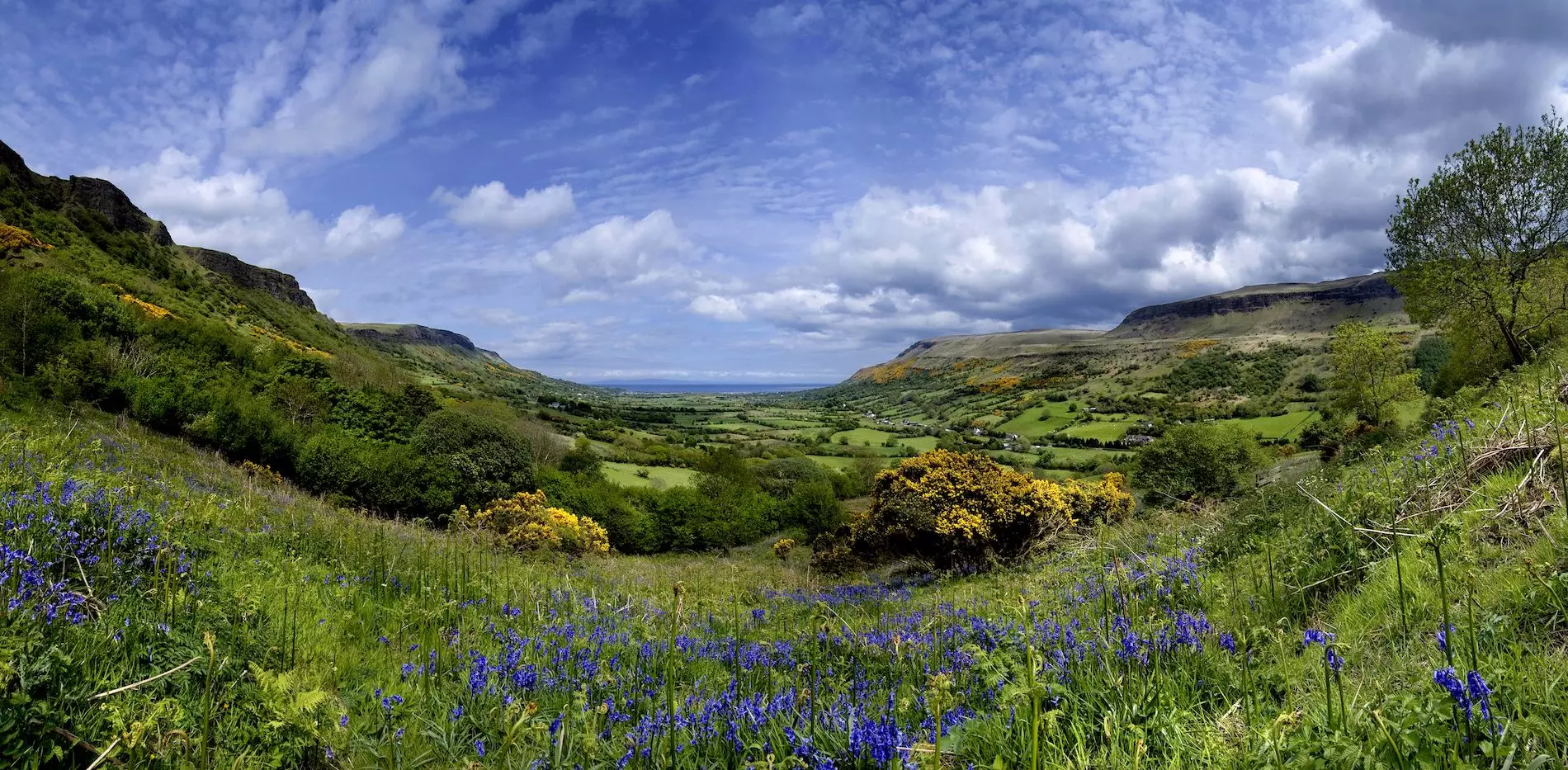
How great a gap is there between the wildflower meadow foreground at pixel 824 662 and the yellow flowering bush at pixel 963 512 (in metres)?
9.03

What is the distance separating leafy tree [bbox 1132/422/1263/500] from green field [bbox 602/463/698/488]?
1168 inches

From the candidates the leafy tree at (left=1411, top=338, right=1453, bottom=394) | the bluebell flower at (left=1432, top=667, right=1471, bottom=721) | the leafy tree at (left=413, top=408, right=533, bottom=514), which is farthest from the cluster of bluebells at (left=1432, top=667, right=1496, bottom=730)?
the leafy tree at (left=1411, top=338, right=1453, bottom=394)

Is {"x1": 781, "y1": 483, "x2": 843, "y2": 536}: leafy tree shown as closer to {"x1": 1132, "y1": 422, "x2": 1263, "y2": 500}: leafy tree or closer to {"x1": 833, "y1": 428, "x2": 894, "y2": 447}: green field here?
{"x1": 1132, "y1": 422, "x2": 1263, "y2": 500}: leafy tree

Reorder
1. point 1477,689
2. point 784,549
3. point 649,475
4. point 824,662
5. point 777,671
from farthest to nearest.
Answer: point 649,475
point 784,549
point 824,662
point 777,671
point 1477,689

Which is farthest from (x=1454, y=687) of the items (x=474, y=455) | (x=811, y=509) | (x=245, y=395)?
(x=811, y=509)

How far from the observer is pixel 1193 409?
8181cm

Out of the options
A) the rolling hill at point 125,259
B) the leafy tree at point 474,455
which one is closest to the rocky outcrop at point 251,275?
the rolling hill at point 125,259

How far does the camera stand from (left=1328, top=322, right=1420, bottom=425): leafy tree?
29609 mm

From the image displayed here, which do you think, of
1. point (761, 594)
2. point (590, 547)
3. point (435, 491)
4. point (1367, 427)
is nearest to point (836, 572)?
point (761, 594)

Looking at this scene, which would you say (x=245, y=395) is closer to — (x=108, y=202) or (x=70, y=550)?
(x=70, y=550)

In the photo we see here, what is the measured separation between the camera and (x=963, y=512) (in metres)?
15.5

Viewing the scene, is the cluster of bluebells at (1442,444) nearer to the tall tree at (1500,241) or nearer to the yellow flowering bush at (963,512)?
the yellow flowering bush at (963,512)

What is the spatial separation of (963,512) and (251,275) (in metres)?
182

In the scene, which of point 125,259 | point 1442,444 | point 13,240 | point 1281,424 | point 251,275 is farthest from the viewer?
point 251,275
